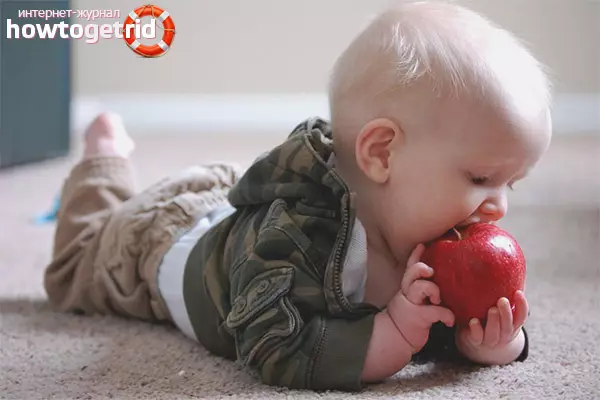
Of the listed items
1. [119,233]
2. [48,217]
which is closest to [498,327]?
A: [119,233]

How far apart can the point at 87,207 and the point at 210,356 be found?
0.38 m

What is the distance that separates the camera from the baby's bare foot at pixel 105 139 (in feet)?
4.06

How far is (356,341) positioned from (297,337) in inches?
2.1

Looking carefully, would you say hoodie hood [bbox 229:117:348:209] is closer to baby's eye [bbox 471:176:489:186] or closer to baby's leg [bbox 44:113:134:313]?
baby's eye [bbox 471:176:489:186]

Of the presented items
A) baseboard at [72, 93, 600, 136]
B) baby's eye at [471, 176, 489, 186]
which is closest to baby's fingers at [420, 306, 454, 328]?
baby's eye at [471, 176, 489, 186]

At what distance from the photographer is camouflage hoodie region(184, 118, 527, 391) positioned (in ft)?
2.49

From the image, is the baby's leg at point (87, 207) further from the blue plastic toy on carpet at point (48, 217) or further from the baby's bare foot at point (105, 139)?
the blue plastic toy on carpet at point (48, 217)

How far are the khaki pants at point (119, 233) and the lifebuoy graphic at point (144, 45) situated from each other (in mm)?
171

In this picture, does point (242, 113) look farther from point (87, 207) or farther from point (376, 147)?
point (376, 147)

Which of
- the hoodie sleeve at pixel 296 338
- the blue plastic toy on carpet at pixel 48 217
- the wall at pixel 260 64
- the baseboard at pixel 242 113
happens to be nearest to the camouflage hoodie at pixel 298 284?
the hoodie sleeve at pixel 296 338

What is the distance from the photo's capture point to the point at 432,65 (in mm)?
785

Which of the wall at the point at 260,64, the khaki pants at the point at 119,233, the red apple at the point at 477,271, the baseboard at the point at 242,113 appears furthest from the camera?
the baseboard at the point at 242,113

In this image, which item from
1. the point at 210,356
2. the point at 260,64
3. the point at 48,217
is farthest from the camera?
the point at 260,64

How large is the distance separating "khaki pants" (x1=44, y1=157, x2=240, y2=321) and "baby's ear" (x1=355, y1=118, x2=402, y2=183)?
→ 0.31 metres
